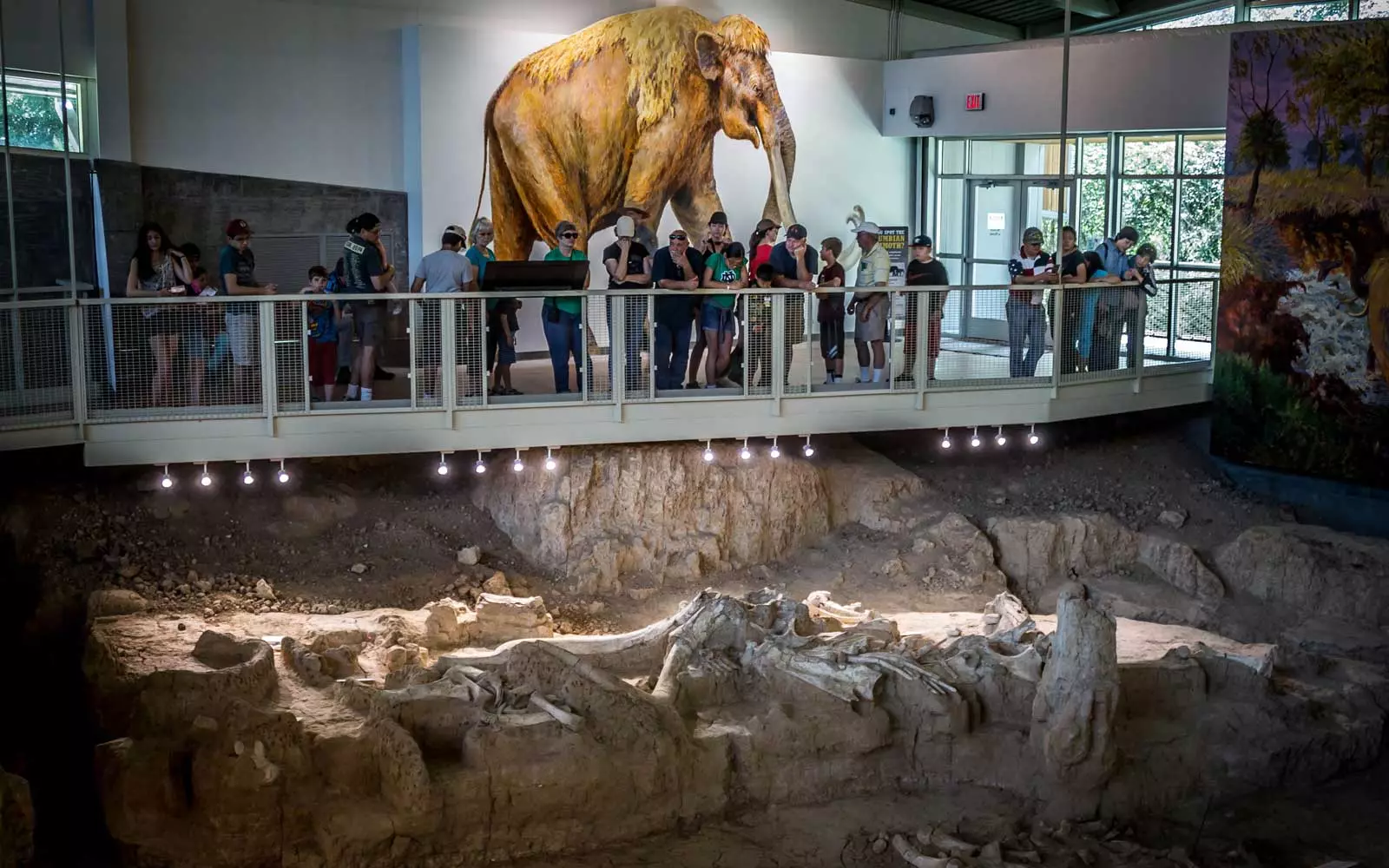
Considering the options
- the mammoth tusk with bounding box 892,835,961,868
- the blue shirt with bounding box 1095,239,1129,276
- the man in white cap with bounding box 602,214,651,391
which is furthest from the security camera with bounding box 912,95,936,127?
the mammoth tusk with bounding box 892,835,961,868

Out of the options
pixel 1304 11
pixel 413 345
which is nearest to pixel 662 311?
pixel 413 345

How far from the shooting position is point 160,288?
47.6 ft

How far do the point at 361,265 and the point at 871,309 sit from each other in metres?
5.10

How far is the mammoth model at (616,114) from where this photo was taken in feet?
61.2

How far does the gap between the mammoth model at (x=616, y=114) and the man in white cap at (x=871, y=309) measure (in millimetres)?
2961

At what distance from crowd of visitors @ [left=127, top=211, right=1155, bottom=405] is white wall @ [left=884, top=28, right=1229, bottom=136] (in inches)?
92.3

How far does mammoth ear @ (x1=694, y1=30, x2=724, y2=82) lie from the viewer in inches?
734

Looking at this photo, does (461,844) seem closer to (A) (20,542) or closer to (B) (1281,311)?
(A) (20,542)

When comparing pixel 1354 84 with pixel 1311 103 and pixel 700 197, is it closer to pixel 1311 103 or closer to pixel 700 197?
pixel 1311 103

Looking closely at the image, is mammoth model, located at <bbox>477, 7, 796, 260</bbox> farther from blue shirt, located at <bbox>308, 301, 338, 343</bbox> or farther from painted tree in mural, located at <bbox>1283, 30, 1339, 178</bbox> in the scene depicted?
painted tree in mural, located at <bbox>1283, 30, 1339, 178</bbox>

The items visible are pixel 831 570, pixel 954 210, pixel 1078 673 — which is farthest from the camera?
pixel 954 210

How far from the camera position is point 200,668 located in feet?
42.0

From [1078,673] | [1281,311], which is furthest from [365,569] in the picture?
[1281,311]

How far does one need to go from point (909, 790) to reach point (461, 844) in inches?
145
